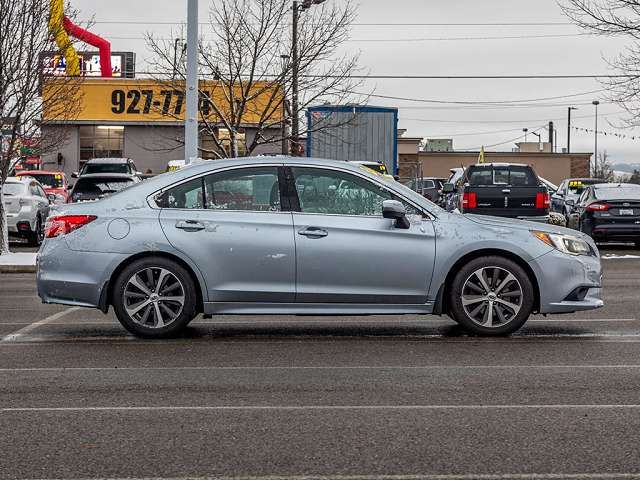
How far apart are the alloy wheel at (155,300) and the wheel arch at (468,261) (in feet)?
7.27

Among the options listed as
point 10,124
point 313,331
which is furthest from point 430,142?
point 313,331

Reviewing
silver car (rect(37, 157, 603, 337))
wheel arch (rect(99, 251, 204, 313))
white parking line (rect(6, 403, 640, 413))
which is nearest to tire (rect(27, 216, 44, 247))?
silver car (rect(37, 157, 603, 337))

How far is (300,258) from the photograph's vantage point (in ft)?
33.2


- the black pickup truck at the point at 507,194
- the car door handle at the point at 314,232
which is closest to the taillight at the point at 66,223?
the car door handle at the point at 314,232

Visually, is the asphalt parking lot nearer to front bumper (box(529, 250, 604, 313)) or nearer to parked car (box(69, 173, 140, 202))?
front bumper (box(529, 250, 604, 313))

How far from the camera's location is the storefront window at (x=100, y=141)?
54.0 meters

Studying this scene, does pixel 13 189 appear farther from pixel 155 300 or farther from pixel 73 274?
pixel 155 300

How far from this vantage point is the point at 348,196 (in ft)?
34.0

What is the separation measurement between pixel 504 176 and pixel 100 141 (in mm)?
31304

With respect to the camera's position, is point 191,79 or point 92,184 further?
point 92,184

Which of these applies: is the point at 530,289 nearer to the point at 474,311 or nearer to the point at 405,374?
the point at 474,311

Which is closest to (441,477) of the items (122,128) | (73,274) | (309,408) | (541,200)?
(309,408)

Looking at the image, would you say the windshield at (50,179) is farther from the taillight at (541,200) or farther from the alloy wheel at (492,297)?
the alloy wheel at (492,297)

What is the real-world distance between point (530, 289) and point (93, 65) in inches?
2581
